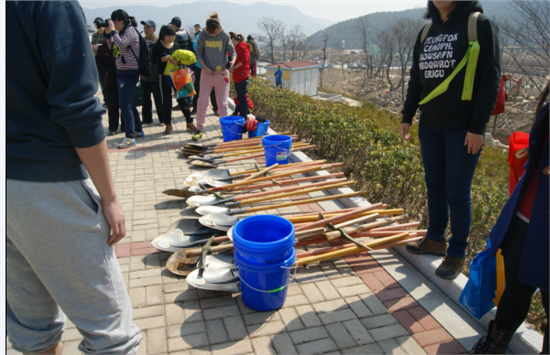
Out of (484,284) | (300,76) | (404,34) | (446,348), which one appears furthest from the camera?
(404,34)

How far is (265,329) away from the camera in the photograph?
8.43 ft

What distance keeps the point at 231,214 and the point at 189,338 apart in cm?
156

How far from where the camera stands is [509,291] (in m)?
2.06

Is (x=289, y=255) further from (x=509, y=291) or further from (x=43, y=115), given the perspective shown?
(x=43, y=115)

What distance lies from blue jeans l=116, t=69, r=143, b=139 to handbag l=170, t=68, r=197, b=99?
767mm

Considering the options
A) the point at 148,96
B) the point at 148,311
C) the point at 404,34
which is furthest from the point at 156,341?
the point at 404,34

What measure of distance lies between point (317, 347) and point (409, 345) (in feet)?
2.00

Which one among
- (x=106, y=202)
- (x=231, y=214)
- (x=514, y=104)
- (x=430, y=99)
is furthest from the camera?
(x=514, y=104)

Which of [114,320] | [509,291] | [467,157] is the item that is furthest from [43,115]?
[467,157]

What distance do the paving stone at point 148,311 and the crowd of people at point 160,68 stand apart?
4.49 m

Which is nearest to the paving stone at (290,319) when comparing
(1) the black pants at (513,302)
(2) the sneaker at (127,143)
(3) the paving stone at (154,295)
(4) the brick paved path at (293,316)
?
(4) the brick paved path at (293,316)

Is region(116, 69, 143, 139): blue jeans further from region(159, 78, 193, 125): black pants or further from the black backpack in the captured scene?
region(159, 78, 193, 125): black pants

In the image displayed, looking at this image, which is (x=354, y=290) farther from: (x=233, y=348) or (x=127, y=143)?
(x=127, y=143)

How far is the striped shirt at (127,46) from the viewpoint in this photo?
6.24 meters
